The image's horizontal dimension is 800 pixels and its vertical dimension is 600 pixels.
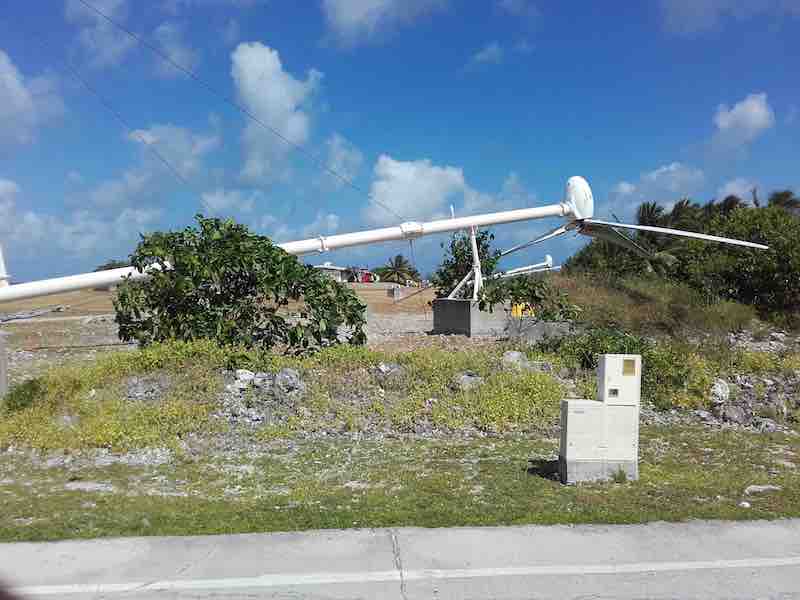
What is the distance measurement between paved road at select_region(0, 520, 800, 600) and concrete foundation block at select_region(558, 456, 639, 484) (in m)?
1.21

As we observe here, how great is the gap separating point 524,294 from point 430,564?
15.2 m

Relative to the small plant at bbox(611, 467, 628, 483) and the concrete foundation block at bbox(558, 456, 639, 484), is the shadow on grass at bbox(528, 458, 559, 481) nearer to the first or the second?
the concrete foundation block at bbox(558, 456, 639, 484)

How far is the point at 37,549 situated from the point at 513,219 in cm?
1573

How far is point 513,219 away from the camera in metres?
19.2

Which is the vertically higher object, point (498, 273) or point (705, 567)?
point (498, 273)

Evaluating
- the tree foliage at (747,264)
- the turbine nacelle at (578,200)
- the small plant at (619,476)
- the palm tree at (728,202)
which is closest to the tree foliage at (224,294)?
the small plant at (619,476)

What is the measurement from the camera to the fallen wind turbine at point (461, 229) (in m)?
13.3

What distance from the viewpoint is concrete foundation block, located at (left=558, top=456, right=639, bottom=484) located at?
22.0 feet

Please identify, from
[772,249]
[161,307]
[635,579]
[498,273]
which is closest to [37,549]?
[635,579]

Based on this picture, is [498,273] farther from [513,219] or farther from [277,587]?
[277,587]

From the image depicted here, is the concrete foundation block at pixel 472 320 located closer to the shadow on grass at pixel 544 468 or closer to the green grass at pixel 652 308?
the green grass at pixel 652 308

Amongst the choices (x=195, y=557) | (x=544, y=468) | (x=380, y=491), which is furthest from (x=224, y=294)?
(x=195, y=557)

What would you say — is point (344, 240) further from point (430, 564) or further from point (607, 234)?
point (430, 564)

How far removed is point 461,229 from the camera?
18594mm
